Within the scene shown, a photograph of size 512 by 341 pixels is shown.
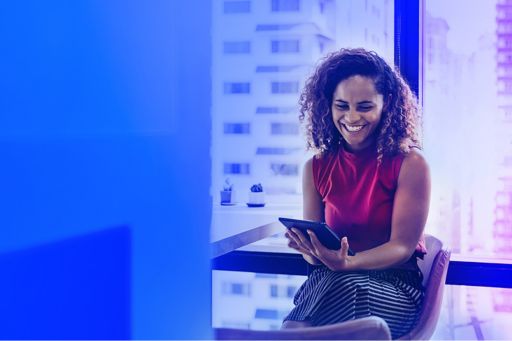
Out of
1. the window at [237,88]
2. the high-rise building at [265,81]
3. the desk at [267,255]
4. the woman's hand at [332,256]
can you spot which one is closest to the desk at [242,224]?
the desk at [267,255]

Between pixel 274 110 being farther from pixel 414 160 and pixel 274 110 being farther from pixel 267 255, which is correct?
pixel 414 160

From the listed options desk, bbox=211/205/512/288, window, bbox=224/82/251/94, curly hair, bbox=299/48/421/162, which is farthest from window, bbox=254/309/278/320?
window, bbox=224/82/251/94

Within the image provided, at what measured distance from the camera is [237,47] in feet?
8.68

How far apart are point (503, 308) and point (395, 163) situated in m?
1.03

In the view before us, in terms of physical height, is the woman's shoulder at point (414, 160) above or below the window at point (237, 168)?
above

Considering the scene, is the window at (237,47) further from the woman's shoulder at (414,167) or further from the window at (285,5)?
the woman's shoulder at (414,167)

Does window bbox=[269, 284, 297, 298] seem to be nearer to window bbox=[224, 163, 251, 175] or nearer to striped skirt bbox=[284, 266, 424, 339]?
window bbox=[224, 163, 251, 175]

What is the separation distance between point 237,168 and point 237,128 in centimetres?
20

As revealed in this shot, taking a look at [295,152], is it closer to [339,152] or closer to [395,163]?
[339,152]

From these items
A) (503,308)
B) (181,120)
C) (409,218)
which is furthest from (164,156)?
(503,308)

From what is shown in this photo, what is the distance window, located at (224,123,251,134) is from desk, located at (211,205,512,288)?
15.1 inches

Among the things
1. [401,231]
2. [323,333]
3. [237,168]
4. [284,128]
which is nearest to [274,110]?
[284,128]

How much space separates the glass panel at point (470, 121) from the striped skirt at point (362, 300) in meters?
0.78

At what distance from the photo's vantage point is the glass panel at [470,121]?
231 cm
